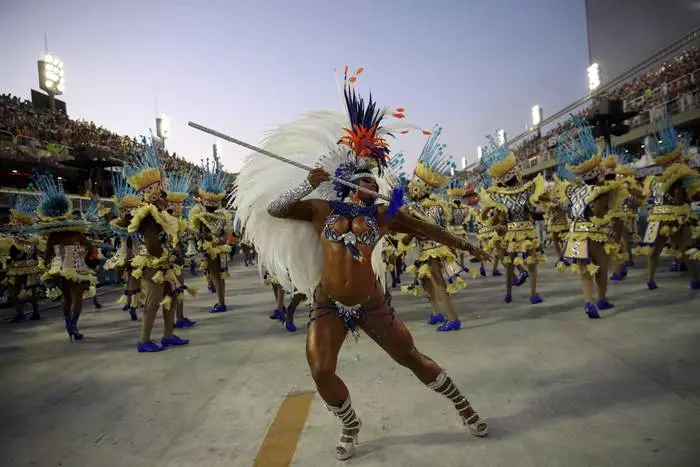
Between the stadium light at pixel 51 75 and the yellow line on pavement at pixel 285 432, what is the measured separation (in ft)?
92.1

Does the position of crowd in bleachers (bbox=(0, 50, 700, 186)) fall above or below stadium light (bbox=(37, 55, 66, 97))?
below

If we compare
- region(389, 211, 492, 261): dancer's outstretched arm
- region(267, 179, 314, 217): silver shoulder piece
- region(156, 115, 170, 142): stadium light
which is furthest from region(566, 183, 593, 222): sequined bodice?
region(156, 115, 170, 142): stadium light

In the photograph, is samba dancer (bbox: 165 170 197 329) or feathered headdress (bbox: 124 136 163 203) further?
samba dancer (bbox: 165 170 197 329)

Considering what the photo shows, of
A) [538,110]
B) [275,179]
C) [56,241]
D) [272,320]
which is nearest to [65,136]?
[56,241]

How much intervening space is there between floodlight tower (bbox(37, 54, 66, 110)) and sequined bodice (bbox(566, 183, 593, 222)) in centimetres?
2746

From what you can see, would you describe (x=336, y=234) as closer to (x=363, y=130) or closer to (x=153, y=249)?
(x=363, y=130)

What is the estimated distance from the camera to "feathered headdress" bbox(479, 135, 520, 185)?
7.10 m

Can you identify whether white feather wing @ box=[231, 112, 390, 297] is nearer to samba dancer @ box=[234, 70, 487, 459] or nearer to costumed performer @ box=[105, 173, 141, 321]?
samba dancer @ box=[234, 70, 487, 459]

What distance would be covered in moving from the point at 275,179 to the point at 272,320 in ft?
14.1

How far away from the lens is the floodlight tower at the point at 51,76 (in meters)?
24.3

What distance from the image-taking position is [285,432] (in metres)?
3.10

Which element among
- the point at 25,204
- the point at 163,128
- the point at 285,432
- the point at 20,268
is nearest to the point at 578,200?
the point at 285,432

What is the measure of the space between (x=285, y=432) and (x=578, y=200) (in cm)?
485

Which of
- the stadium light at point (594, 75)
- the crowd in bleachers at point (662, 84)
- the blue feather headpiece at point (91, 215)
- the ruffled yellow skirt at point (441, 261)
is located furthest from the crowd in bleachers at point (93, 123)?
the ruffled yellow skirt at point (441, 261)
